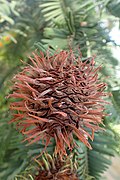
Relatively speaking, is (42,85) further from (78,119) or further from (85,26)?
(85,26)

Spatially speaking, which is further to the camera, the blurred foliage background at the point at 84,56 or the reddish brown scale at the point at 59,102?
the blurred foliage background at the point at 84,56

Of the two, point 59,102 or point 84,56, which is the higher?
point 84,56

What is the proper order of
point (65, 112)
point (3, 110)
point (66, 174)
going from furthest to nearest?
point (3, 110) → point (66, 174) → point (65, 112)

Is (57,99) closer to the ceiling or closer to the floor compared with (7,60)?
closer to the floor

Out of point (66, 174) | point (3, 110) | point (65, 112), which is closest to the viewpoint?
point (65, 112)

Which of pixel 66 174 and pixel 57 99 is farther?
pixel 66 174

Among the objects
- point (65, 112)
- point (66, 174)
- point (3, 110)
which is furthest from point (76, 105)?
point (3, 110)

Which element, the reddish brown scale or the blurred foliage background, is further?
the blurred foliage background

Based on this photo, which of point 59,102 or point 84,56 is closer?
point 59,102
